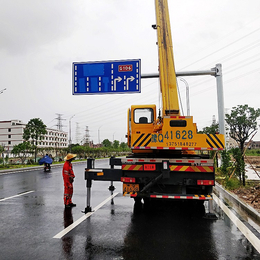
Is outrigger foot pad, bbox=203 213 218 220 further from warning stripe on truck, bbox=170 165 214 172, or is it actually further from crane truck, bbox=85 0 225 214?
warning stripe on truck, bbox=170 165 214 172

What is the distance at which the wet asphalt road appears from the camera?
12.9 feet

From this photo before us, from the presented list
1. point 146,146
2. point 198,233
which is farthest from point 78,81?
point 198,233

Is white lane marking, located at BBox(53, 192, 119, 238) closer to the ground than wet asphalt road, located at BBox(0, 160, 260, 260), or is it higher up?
higher up

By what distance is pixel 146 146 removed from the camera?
5.88 metres

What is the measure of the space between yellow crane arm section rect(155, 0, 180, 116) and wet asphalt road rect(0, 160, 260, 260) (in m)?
2.90

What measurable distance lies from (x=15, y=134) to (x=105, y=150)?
50291 millimetres

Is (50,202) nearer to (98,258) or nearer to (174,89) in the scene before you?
(98,258)

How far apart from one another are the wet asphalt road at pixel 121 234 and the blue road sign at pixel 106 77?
7059 millimetres

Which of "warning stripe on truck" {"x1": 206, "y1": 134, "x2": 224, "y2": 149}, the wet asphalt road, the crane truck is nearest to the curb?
the wet asphalt road

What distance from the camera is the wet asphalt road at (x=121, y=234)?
3945mm

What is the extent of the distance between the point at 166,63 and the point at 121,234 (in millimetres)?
5213

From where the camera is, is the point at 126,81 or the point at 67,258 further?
the point at 126,81

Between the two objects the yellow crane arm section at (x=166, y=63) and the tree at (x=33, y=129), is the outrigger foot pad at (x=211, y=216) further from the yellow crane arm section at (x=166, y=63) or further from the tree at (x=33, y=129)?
the tree at (x=33, y=129)

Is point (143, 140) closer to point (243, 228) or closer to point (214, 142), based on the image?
point (214, 142)
